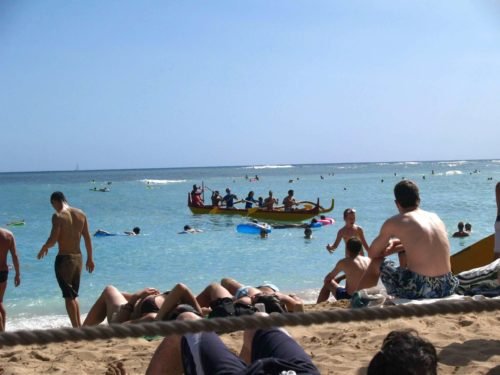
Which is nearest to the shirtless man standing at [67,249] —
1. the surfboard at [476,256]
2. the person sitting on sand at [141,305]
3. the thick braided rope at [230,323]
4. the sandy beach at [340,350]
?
the person sitting on sand at [141,305]

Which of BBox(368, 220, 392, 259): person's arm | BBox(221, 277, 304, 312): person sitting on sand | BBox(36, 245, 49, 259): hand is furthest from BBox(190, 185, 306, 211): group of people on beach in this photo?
BBox(368, 220, 392, 259): person's arm

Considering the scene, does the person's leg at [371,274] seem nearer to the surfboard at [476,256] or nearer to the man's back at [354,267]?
the man's back at [354,267]

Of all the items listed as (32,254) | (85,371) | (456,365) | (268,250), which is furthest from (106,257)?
(456,365)

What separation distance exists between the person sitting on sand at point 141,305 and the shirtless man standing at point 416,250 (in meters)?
1.67

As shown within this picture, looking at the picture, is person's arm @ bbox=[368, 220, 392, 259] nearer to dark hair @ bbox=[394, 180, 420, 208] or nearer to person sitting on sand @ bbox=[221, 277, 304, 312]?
dark hair @ bbox=[394, 180, 420, 208]

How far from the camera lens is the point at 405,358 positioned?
5.50ft

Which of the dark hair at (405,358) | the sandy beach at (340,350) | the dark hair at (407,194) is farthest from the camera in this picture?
the dark hair at (407,194)

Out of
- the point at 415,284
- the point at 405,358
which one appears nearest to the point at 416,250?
the point at 415,284

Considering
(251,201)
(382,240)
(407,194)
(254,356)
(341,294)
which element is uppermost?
(407,194)

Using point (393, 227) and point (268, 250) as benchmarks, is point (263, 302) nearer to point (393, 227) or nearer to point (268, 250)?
point (393, 227)

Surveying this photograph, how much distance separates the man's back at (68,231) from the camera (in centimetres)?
668

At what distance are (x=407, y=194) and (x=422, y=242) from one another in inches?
16.5

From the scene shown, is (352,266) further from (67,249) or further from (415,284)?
(67,249)

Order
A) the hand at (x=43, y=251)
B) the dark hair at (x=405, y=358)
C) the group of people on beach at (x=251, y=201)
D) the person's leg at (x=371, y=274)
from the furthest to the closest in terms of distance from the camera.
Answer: the group of people on beach at (x=251, y=201), the hand at (x=43, y=251), the person's leg at (x=371, y=274), the dark hair at (x=405, y=358)
